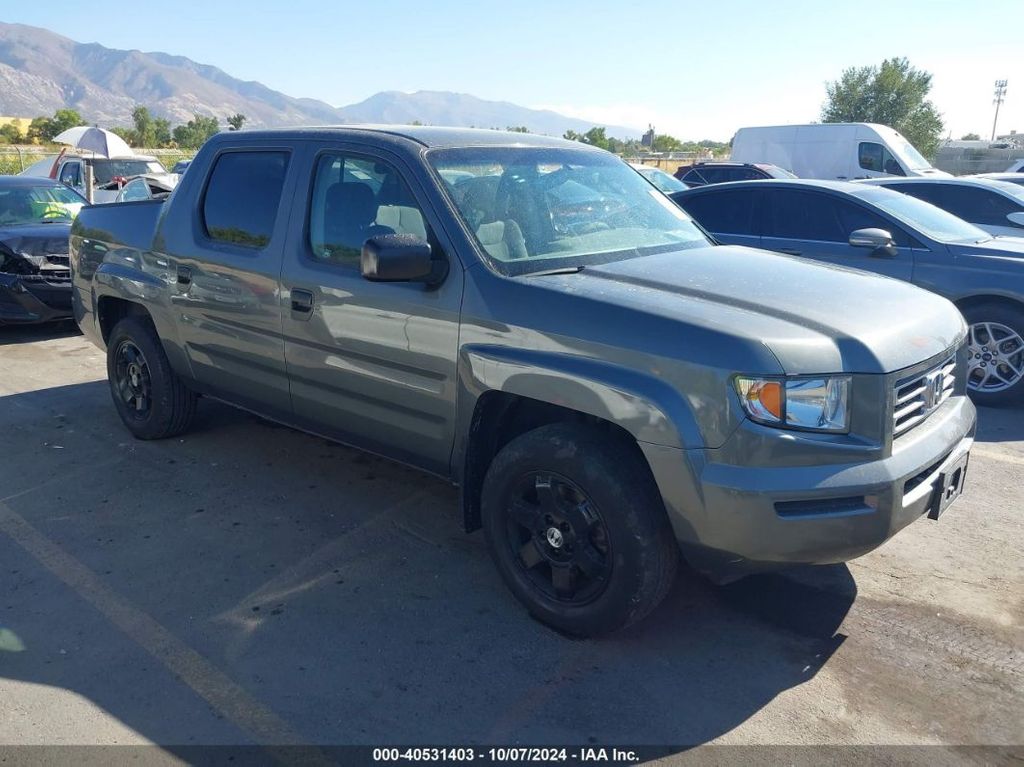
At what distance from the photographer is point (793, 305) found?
10.3 ft

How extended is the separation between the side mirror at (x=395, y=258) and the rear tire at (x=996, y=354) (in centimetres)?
476

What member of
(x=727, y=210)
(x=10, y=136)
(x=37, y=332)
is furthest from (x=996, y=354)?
(x=10, y=136)

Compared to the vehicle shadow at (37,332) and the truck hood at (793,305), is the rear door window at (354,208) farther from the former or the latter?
the vehicle shadow at (37,332)

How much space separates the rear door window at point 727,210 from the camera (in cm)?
778

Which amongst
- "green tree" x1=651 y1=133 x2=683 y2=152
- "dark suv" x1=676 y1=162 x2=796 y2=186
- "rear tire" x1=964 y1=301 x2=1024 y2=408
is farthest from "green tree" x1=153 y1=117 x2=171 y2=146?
"rear tire" x1=964 y1=301 x2=1024 y2=408

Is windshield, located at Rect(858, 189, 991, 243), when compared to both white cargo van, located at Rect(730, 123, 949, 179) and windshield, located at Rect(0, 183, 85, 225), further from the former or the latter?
white cargo van, located at Rect(730, 123, 949, 179)

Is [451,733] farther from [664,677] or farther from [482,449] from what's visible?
[482,449]

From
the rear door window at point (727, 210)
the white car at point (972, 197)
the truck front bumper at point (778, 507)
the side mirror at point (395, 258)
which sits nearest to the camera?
the truck front bumper at point (778, 507)

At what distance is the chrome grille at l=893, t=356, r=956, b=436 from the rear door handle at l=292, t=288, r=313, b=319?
2555 mm

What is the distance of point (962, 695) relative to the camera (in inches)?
118

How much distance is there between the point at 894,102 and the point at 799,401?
1801 inches

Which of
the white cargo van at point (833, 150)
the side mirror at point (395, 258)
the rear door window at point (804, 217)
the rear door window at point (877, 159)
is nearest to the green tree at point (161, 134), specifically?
the white cargo van at point (833, 150)

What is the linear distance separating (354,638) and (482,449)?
0.89 metres

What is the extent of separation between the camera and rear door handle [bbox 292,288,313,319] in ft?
13.2
